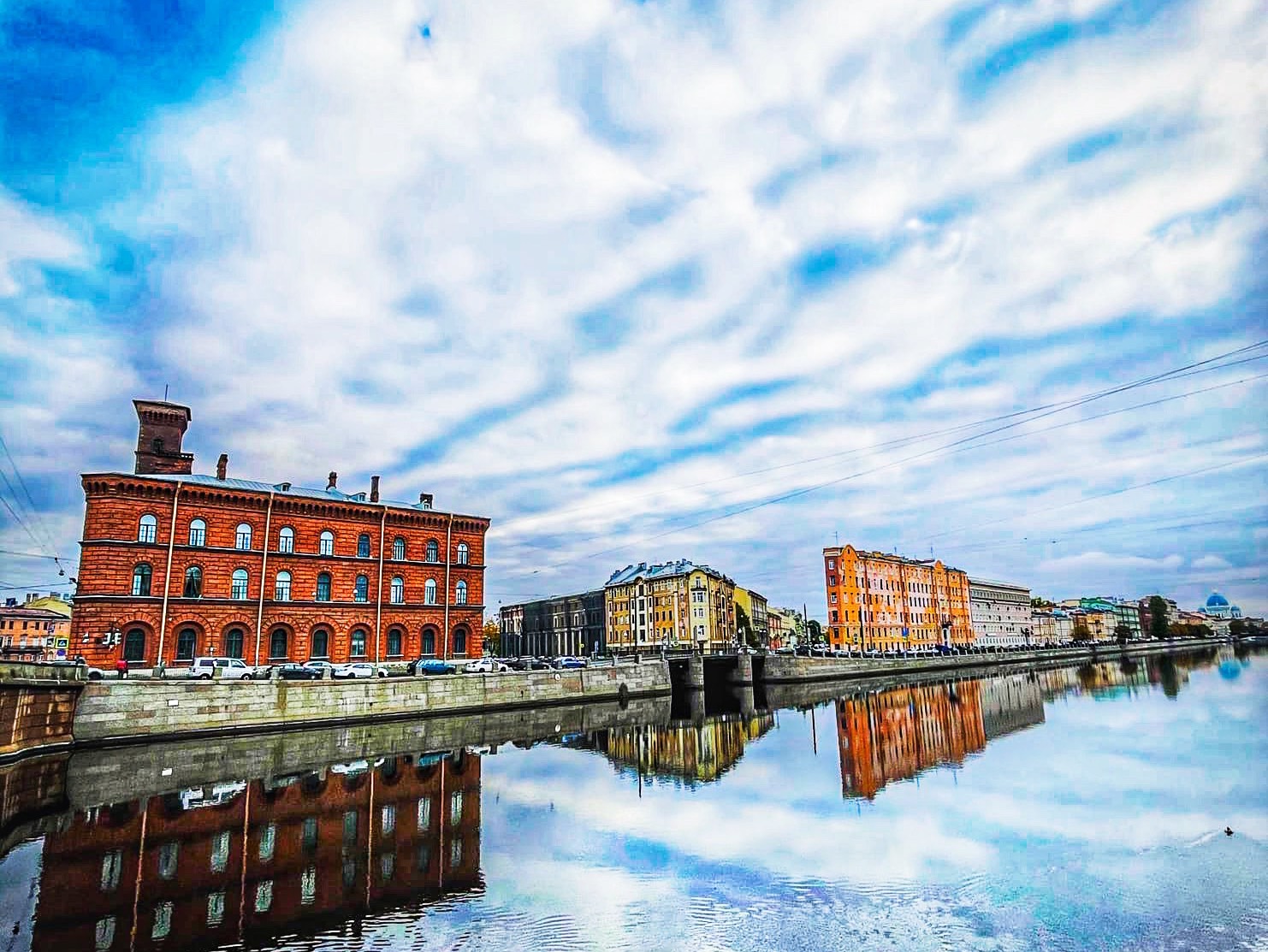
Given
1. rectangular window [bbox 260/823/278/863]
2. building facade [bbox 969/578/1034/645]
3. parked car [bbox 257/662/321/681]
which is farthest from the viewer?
building facade [bbox 969/578/1034/645]

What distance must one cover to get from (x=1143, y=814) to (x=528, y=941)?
19.4 m

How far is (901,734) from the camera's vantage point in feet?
136

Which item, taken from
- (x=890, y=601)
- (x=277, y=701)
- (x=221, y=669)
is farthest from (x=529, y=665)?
(x=890, y=601)

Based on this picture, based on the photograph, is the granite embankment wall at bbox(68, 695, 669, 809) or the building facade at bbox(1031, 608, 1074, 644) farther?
the building facade at bbox(1031, 608, 1074, 644)

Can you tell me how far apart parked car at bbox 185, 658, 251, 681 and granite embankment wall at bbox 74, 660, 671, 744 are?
1764mm

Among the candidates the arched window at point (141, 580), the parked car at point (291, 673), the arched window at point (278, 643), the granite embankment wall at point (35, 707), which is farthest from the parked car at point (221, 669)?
the granite embankment wall at point (35, 707)

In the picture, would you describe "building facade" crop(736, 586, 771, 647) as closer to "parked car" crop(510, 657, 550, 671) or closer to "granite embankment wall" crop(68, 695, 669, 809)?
"parked car" crop(510, 657, 550, 671)

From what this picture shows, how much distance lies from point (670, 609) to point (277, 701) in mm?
73669

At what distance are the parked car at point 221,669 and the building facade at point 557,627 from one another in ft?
248

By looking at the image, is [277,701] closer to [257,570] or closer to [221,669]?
[221,669]

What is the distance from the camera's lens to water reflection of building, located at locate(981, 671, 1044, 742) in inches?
1744

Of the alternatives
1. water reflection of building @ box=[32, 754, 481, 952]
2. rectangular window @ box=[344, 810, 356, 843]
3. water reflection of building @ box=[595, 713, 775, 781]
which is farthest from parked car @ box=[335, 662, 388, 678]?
rectangular window @ box=[344, 810, 356, 843]

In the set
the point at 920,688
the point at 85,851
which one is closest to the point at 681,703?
the point at 920,688

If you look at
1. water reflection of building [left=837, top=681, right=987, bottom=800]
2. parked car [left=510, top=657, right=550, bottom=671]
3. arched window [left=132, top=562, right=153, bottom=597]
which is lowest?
water reflection of building [left=837, top=681, right=987, bottom=800]
